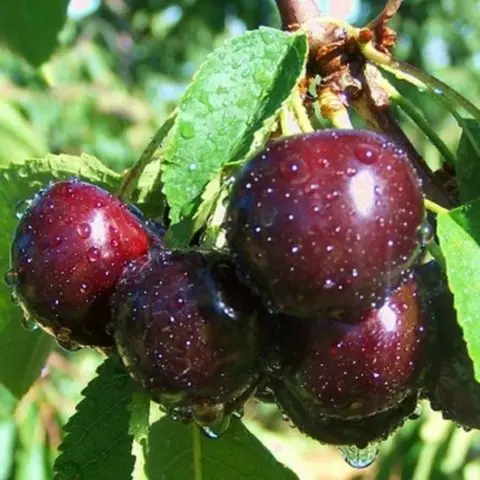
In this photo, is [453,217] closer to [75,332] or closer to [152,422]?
[75,332]

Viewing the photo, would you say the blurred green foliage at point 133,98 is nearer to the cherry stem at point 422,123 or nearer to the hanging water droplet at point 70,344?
the cherry stem at point 422,123

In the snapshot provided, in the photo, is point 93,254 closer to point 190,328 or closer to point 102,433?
point 190,328

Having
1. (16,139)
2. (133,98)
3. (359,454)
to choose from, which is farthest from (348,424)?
(133,98)

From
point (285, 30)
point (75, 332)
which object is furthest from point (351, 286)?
point (285, 30)

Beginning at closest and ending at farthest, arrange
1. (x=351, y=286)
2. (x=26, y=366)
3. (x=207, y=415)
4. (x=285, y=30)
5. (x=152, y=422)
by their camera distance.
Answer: (x=351, y=286)
(x=207, y=415)
(x=285, y=30)
(x=152, y=422)
(x=26, y=366)

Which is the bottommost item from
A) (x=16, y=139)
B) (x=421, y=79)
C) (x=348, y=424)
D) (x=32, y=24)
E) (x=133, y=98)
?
(x=133, y=98)

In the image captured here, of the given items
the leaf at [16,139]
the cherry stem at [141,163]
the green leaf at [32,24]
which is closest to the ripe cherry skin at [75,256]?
the cherry stem at [141,163]
